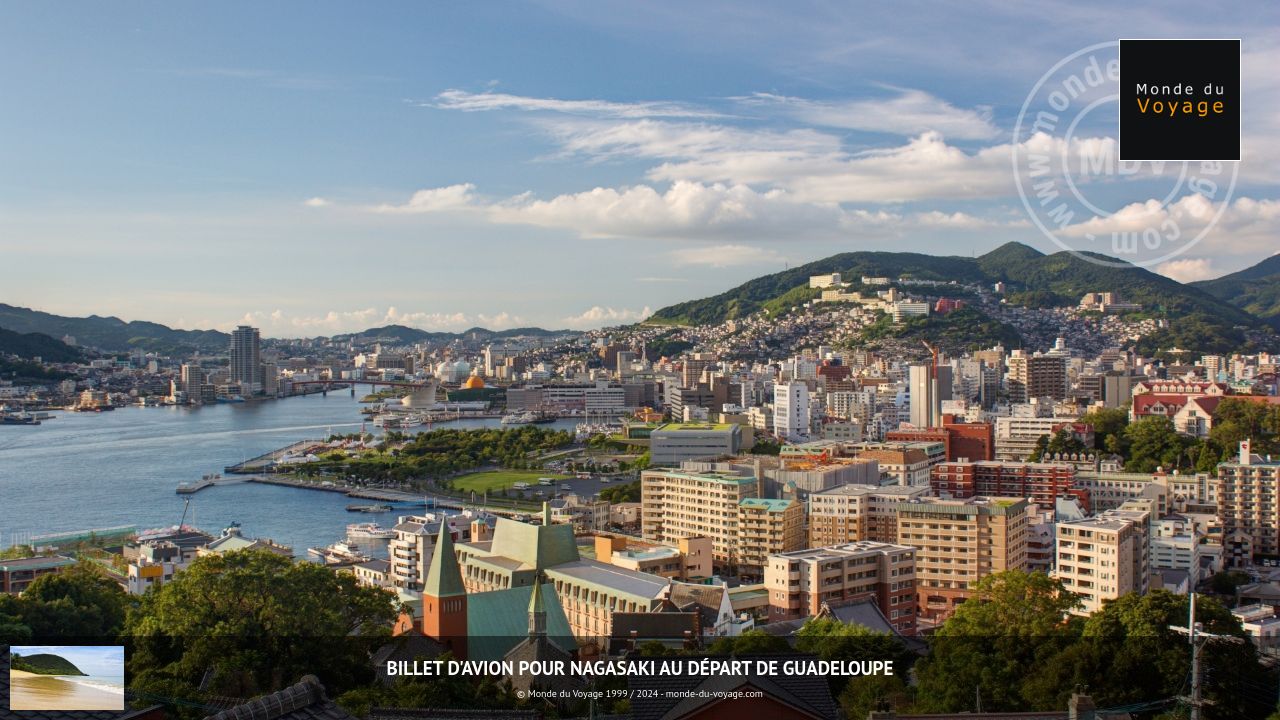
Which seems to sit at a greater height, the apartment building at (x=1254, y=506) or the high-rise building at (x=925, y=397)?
the high-rise building at (x=925, y=397)

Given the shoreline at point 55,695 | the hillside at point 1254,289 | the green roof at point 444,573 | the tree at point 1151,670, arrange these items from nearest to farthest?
1. the shoreline at point 55,695
2. the tree at point 1151,670
3. the green roof at point 444,573
4. the hillside at point 1254,289

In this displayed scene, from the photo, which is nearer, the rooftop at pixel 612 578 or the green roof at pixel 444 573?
the green roof at pixel 444 573

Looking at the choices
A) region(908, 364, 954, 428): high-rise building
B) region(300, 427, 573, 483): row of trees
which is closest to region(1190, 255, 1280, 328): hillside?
region(908, 364, 954, 428): high-rise building

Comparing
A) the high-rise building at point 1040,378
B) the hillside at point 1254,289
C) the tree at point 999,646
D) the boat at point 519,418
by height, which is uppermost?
the hillside at point 1254,289

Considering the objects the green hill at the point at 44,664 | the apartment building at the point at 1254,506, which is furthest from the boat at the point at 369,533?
the green hill at the point at 44,664

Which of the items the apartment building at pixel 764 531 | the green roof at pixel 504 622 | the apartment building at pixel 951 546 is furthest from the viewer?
the apartment building at pixel 764 531

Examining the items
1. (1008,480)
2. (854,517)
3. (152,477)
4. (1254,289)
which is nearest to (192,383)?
(152,477)

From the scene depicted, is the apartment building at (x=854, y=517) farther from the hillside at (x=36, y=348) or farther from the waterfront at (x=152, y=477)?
Answer: the hillside at (x=36, y=348)

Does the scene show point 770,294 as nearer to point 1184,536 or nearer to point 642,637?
point 1184,536
